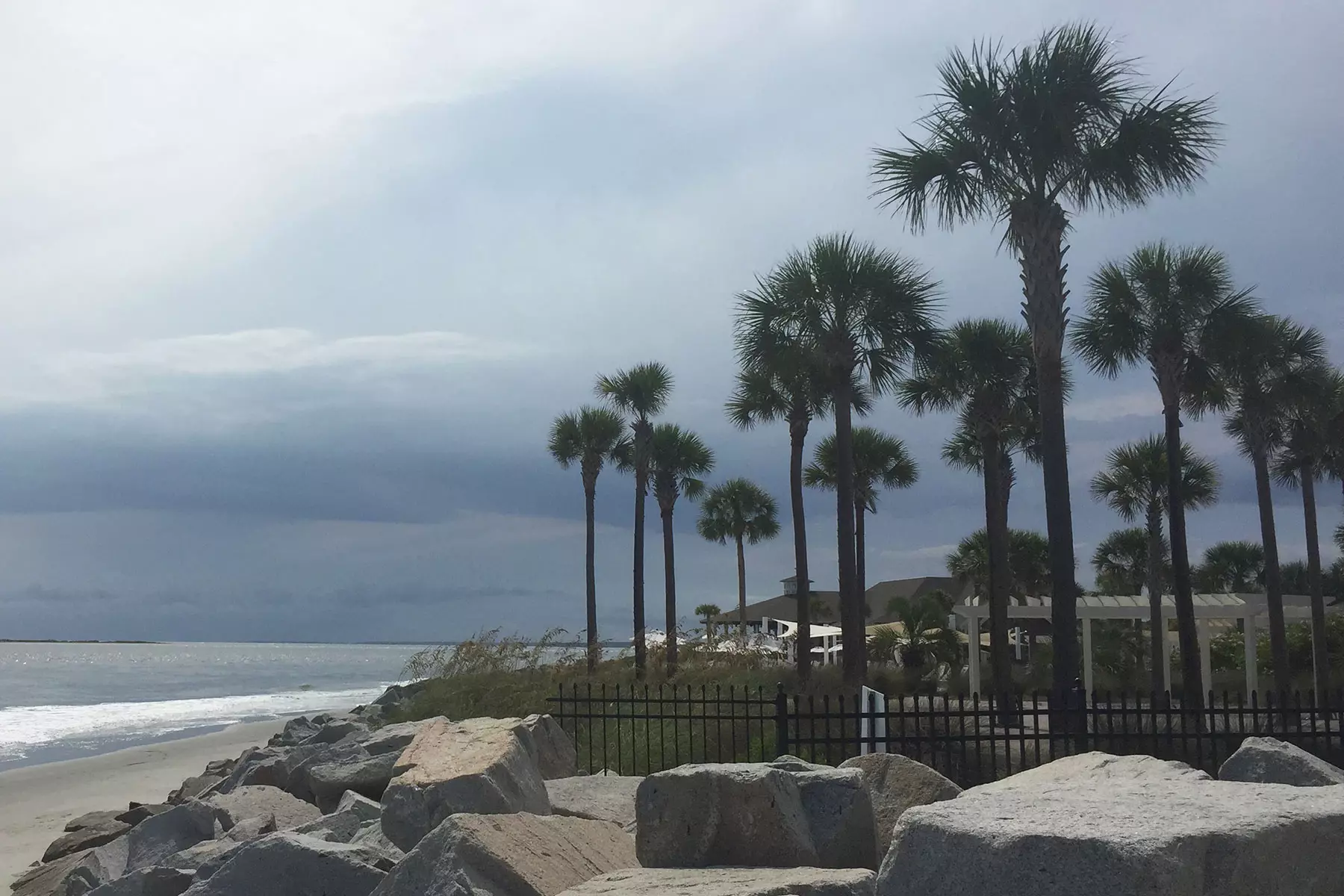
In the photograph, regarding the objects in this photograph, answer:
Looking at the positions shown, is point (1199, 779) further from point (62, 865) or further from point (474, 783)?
point (62, 865)

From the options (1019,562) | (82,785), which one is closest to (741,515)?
(1019,562)

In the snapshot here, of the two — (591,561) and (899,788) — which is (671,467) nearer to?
(591,561)

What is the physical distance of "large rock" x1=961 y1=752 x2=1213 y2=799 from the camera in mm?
5074

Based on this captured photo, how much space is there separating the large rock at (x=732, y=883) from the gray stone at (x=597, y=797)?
249 cm

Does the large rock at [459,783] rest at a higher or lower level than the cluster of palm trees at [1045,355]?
lower

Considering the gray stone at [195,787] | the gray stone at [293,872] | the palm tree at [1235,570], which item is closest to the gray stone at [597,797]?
the gray stone at [293,872]

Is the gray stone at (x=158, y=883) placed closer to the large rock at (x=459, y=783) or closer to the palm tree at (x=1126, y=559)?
the large rock at (x=459, y=783)

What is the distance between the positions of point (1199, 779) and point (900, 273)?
18487 mm

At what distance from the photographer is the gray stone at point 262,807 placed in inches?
348

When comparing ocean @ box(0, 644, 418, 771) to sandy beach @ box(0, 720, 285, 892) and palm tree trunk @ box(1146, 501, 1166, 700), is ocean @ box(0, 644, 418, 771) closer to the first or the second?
sandy beach @ box(0, 720, 285, 892)

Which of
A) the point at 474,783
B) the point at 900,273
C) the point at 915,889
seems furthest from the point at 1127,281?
the point at 915,889

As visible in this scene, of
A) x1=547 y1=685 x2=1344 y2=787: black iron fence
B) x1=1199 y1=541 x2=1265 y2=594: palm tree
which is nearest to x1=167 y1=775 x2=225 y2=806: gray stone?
x1=547 y1=685 x2=1344 y2=787: black iron fence

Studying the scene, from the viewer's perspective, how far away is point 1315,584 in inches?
1170

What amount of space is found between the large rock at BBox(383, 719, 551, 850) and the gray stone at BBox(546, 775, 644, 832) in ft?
0.66
